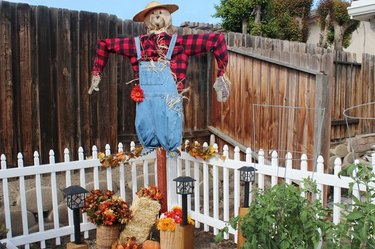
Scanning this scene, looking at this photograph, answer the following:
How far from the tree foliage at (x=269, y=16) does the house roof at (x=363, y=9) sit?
456 inches

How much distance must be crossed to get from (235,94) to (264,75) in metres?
0.59

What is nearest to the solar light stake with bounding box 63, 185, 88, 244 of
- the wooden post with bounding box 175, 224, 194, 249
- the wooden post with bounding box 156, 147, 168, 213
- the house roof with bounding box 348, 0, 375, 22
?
the wooden post with bounding box 175, 224, 194, 249

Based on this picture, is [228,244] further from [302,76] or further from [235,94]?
[235,94]

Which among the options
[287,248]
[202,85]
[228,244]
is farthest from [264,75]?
[287,248]

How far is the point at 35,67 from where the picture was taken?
4.49m

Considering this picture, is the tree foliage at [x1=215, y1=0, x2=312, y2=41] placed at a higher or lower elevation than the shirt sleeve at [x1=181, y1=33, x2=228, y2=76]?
higher

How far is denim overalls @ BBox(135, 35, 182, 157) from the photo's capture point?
3.42 metres

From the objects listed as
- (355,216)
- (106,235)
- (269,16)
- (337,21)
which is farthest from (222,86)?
(337,21)

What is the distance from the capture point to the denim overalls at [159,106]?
11.2ft

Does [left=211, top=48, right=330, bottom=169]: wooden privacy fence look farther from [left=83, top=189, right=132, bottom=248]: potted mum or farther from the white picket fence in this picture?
[left=83, top=189, right=132, bottom=248]: potted mum

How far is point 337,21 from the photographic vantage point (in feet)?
55.0

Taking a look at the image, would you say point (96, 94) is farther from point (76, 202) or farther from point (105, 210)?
point (76, 202)

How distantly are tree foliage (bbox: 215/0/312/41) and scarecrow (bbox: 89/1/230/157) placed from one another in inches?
491

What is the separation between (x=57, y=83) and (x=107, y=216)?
6.32ft
